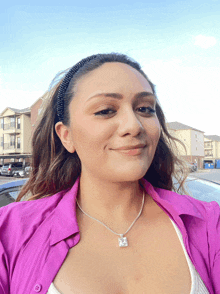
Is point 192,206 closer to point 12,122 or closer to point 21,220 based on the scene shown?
point 21,220

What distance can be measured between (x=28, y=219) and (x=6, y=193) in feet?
4.63

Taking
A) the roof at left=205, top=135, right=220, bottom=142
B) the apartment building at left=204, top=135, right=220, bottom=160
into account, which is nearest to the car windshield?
the apartment building at left=204, top=135, right=220, bottom=160

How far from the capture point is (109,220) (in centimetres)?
133

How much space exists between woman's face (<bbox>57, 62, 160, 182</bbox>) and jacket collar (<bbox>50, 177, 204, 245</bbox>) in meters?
0.23

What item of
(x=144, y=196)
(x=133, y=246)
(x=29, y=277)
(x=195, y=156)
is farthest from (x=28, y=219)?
(x=195, y=156)

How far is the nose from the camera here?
1155 mm

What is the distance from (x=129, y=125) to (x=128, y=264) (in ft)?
2.21

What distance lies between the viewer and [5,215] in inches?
51.0

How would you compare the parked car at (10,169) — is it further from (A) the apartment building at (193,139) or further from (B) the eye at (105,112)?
(A) the apartment building at (193,139)

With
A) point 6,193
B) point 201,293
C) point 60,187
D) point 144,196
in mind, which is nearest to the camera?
point 201,293

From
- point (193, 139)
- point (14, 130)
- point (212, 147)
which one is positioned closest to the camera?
point (14, 130)

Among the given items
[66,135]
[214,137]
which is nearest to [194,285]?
[66,135]

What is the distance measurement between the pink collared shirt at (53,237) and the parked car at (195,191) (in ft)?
3.36

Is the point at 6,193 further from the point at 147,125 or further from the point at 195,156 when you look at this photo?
the point at 195,156
